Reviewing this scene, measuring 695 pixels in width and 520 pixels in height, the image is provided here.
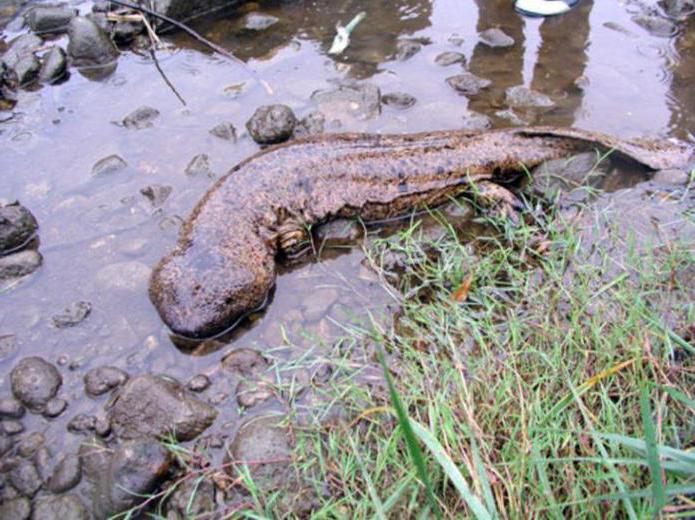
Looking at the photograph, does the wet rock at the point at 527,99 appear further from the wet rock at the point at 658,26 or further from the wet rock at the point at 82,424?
the wet rock at the point at 82,424

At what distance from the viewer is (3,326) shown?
3.85m

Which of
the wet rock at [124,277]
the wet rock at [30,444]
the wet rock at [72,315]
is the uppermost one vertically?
the wet rock at [124,277]

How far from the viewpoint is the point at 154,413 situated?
3.13m

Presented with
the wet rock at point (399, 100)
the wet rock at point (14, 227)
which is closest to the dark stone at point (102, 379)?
the wet rock at point (14, 227)

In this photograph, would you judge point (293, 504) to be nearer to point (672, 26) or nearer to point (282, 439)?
point (282, 439)

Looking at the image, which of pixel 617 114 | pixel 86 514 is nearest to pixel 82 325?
pixel 86 514

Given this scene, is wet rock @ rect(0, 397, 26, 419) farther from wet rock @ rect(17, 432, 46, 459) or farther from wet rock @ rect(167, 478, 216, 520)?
wet rock @ rect(167, 478, 216, 520)

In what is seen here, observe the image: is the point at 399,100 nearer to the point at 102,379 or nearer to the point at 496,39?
the point at 496,39

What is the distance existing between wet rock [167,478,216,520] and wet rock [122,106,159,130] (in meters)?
3.68

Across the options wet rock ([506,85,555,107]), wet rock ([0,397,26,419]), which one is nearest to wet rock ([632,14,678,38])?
wet rock ([506,85,555,107])

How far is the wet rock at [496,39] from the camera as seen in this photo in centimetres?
632

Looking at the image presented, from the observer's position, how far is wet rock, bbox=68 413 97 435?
3.26 metres

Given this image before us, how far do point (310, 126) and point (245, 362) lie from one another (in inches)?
101

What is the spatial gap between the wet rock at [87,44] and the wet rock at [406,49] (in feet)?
10.6
